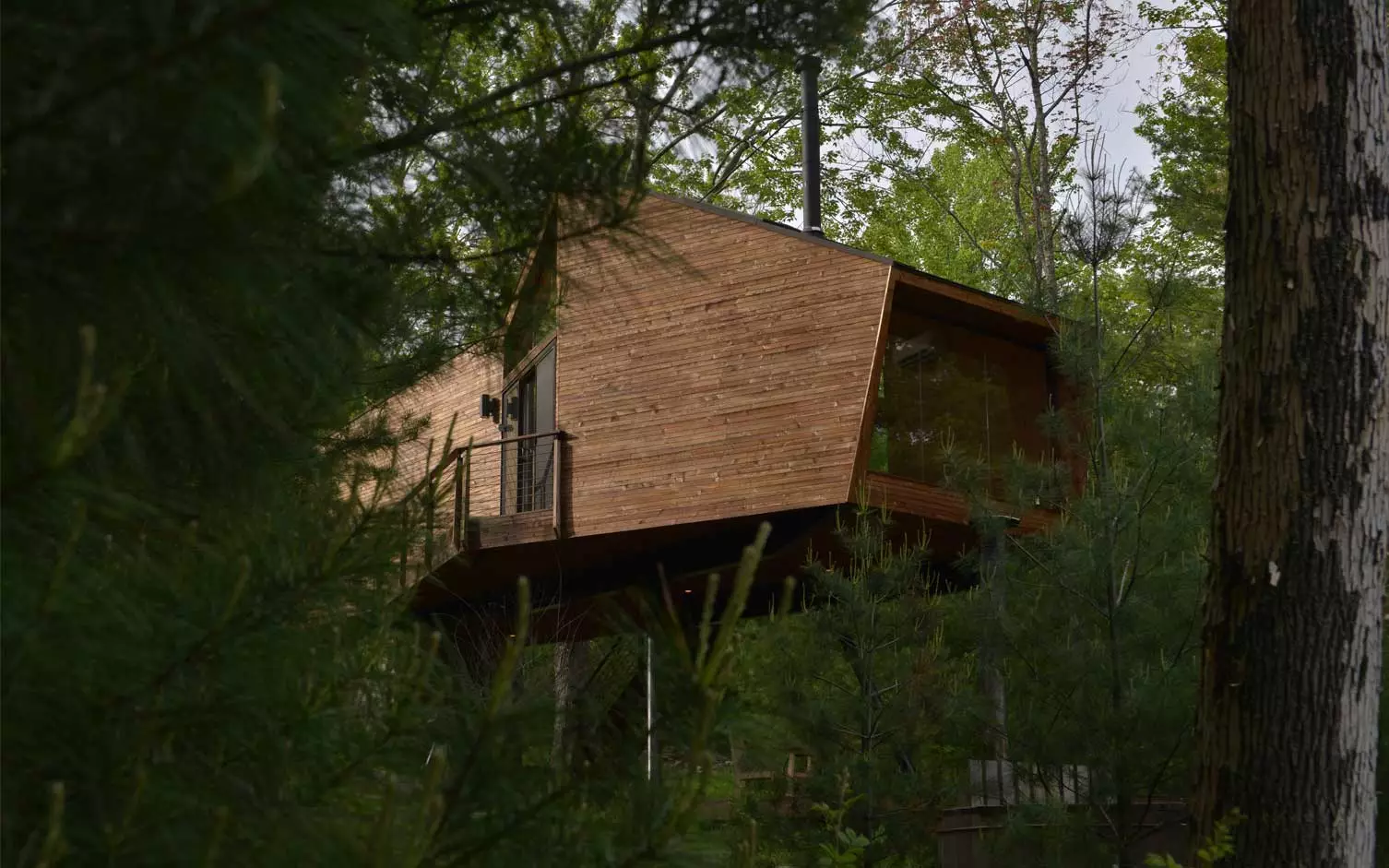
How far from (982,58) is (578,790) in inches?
770

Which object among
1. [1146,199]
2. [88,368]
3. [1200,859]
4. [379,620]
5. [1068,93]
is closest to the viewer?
[88,368]

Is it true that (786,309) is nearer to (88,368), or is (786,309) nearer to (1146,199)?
(1146,199)

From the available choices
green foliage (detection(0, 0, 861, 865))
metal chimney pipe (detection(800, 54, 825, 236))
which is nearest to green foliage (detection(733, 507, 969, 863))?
green foliage (detection(0, 0, 861, 865))

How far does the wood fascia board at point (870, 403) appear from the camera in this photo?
1188 cm

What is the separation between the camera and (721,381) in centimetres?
1284

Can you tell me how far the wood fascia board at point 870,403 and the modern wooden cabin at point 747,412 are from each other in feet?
0.07

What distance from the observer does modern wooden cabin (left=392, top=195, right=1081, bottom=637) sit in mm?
12320

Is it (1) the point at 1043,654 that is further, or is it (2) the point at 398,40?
(1) the point at 1043,654

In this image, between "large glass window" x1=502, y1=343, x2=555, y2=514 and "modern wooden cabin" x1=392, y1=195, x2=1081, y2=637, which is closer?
"modern wooden cabin" x1=392, y1=195, x2=1081, y2=637

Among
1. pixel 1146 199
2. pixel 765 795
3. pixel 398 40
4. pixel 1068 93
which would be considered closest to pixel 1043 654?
pixel 765 795

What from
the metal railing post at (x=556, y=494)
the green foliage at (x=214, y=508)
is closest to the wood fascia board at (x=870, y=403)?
the metal railing post at (x=556, y=494)

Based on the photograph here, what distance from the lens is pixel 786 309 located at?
41.8 ft

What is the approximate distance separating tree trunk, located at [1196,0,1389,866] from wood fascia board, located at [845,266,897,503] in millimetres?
7232

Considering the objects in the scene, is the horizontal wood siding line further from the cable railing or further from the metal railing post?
the cable railing
